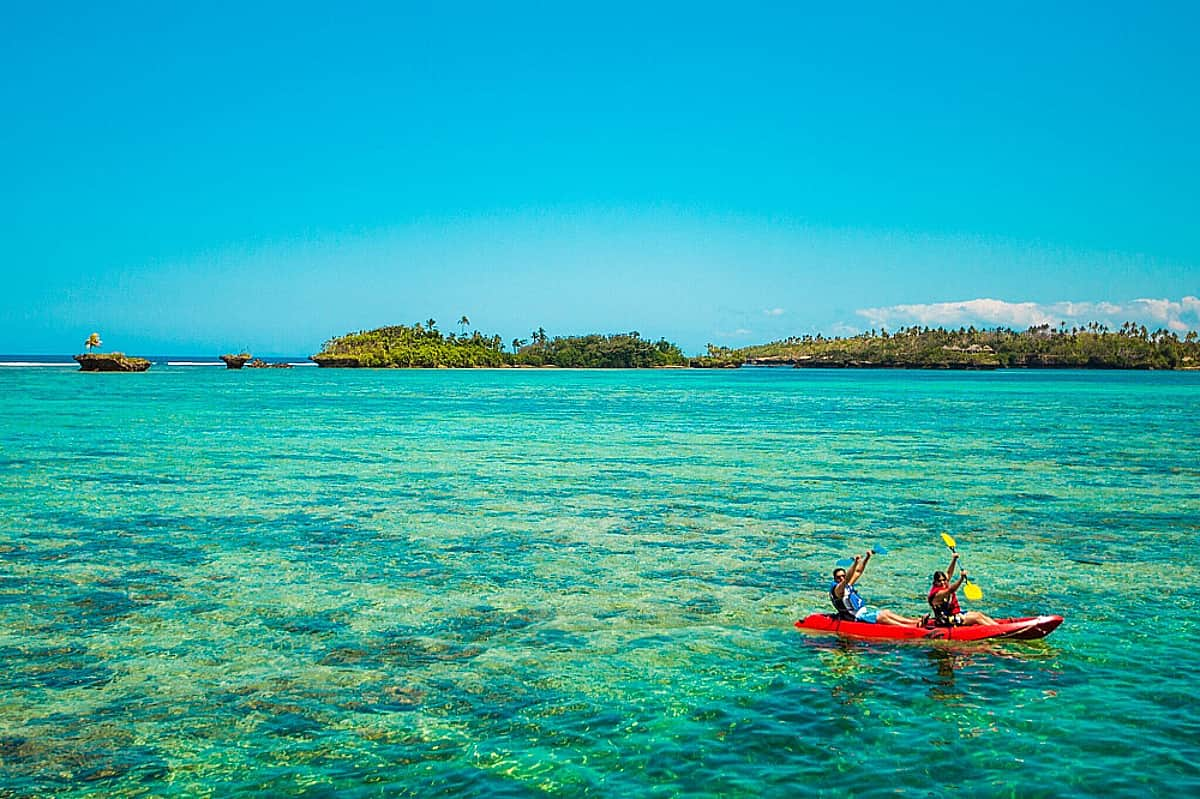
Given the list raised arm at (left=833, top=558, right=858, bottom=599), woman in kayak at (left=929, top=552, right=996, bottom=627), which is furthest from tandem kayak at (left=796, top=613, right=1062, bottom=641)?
raised arm at (left=833, top=558, right=858, bottom=599)

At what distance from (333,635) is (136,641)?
3760 mm

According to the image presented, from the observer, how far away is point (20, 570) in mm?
23844

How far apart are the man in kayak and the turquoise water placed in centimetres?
65

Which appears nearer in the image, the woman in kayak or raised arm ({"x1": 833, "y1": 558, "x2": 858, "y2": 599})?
the woman in kayak

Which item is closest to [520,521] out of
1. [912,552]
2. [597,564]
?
[597,564]

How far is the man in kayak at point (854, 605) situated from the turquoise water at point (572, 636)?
65 cm

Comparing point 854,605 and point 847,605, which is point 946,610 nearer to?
point 854,605

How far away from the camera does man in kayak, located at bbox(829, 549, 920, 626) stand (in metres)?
18.3

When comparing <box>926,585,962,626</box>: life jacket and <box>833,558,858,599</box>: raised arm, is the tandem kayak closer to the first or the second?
<box>926,585,962,626</box>: life jacket

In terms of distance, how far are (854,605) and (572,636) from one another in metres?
5.77

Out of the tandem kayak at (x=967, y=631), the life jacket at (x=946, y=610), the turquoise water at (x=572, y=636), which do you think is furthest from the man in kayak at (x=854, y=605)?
the turquoise water at (x=572, y=636)

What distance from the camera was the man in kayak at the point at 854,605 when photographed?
1831cm

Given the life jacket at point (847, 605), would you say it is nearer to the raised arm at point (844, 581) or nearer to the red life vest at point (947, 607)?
the raised arm at point (844, 581)

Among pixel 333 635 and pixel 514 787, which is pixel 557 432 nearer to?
pixel 333 635
